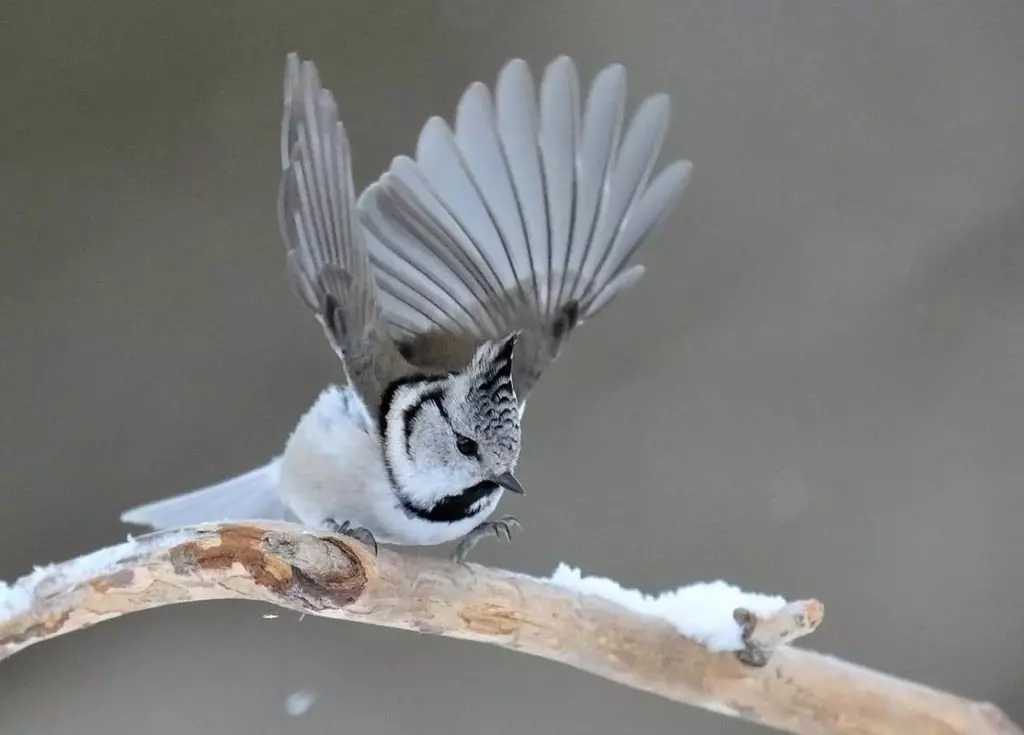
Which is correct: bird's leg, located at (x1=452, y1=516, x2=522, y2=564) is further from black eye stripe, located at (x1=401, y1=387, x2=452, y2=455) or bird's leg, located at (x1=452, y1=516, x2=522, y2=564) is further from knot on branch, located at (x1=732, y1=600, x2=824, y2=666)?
knot on branch, located at (x1=732, y1=600, x2=824, y2=666)

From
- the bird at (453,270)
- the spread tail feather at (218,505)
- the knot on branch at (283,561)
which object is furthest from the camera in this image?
the spread tail feather at (218,505)

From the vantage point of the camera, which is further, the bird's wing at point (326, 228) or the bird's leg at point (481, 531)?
the bird's leg at point (481, 531)

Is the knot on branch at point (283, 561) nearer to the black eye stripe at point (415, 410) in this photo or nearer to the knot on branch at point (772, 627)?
the black eye stripe at point (415, 410)

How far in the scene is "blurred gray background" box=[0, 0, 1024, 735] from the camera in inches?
44.1

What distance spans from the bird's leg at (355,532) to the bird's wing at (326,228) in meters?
0.13

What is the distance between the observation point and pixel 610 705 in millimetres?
1188

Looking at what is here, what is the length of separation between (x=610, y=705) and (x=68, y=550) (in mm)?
704

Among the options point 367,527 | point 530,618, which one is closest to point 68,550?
point 367,527

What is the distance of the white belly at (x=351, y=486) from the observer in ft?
2.88

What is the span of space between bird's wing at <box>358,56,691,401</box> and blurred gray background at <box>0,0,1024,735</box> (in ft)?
0.75

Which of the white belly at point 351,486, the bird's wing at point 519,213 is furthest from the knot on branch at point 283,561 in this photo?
the bird's wing at point 519,213

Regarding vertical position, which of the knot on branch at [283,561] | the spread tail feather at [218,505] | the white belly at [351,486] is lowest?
the knot on branch at [283,561]

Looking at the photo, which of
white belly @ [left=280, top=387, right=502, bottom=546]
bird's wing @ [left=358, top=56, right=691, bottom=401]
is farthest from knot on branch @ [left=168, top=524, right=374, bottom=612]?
bird's wing @ [left=358, top=56, right=691, bottom=401]

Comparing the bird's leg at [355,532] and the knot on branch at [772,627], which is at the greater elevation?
the bird's leg at [355,532]
